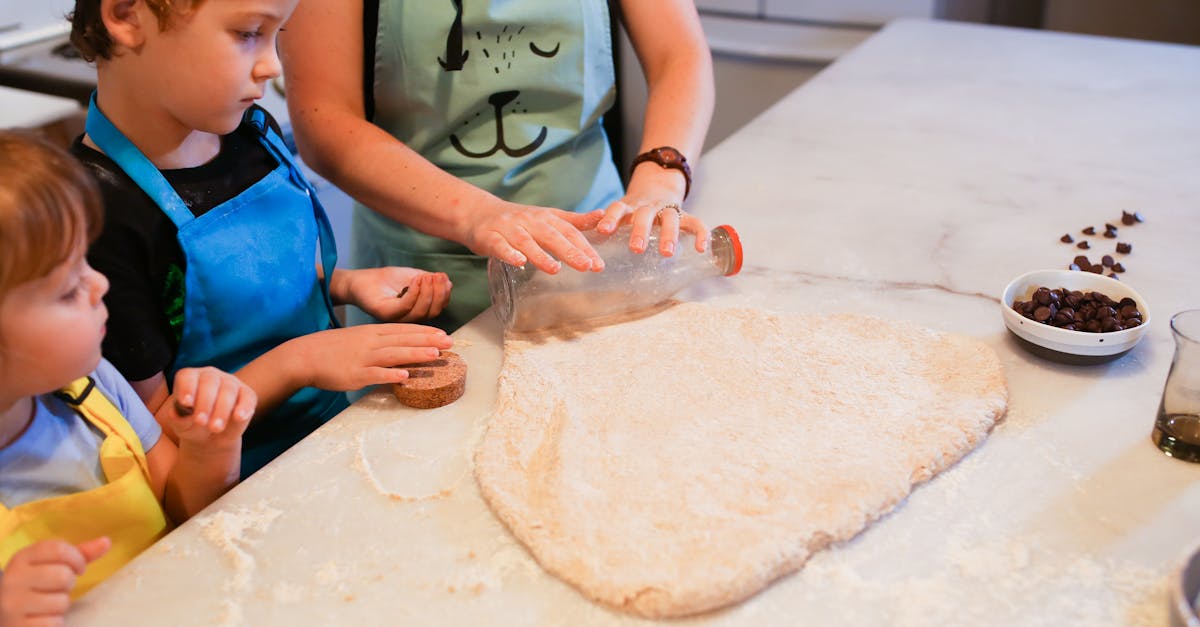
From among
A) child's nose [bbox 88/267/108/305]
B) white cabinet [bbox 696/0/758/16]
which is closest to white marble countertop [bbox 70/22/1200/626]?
child's nose [bbox 88/267/108/305]

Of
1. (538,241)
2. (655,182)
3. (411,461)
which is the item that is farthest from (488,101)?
(411,461)

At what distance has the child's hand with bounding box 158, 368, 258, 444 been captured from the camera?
0.84m

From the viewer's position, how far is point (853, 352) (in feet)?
3.34

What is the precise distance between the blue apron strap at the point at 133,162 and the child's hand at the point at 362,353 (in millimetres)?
186

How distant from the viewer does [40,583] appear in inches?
27.1

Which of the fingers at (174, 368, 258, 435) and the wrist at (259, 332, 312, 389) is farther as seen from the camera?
the wrist at (259, 332, 312, 389)

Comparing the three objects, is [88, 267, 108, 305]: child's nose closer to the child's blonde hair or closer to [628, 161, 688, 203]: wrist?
the child's blonde hair

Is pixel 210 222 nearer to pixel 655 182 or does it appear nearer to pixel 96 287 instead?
pixel 96 287

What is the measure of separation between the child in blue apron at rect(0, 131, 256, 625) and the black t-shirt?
48 mm

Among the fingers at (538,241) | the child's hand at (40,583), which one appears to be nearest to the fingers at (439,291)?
the fingers at (538,241)

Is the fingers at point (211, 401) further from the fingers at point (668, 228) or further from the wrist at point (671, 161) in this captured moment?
the wrist at point (671, 161)

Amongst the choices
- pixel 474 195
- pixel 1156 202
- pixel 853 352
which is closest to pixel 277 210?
pixel 474 195

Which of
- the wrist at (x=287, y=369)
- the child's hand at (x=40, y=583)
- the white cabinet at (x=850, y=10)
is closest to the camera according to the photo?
the child's hand at (x=40, y=583)

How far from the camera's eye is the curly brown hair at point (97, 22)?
0.90 m
